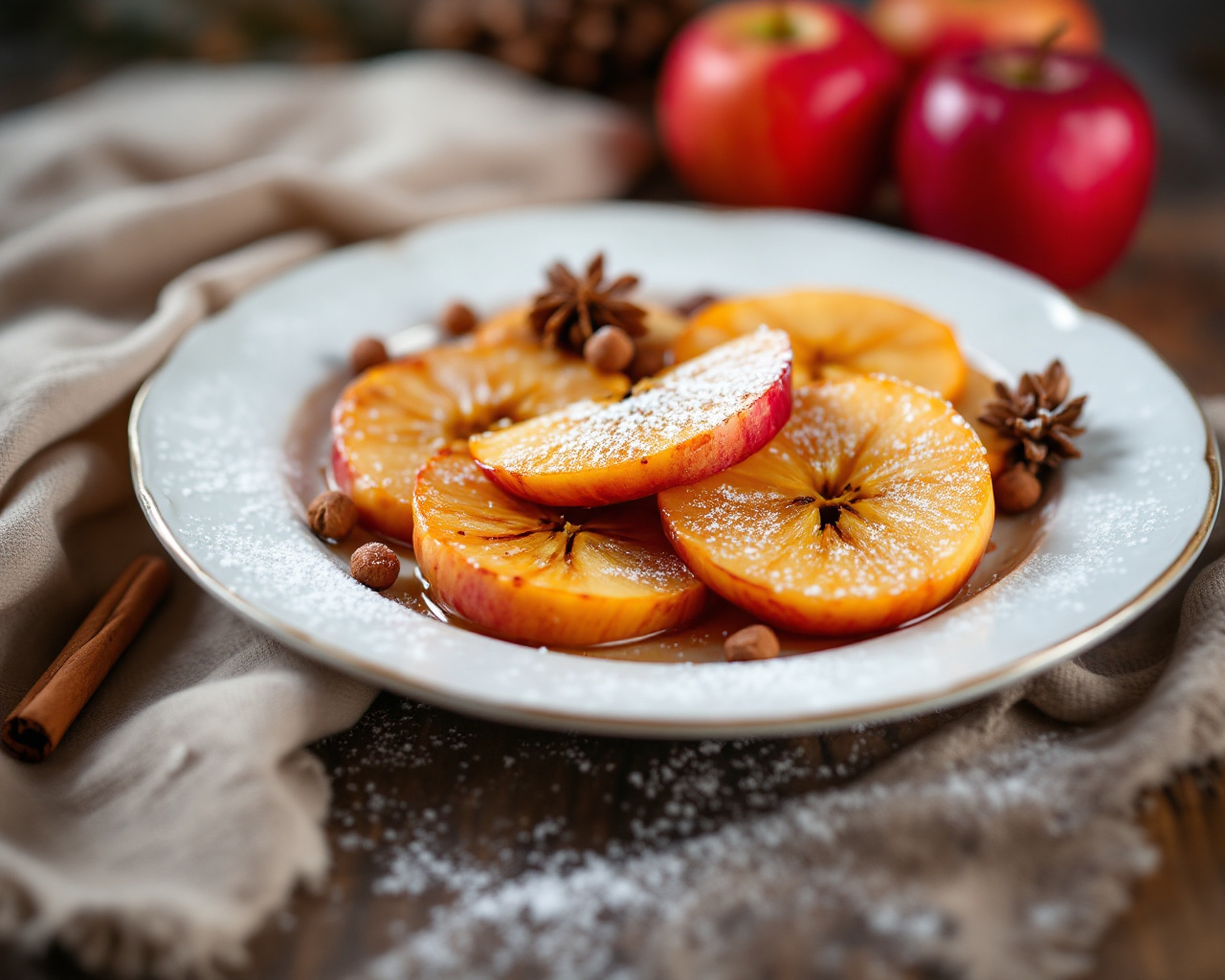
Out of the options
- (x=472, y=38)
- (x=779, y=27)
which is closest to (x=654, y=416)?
(x=779, y=27)

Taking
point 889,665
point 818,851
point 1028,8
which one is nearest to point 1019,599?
point 889,665

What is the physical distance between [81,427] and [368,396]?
1.35ft

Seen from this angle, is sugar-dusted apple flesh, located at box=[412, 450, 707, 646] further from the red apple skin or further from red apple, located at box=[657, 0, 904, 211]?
red apple, located at box=[657, 0, 904, 211]

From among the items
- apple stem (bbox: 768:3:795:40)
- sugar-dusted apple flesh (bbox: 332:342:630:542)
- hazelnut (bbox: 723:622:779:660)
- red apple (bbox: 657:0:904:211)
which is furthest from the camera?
apple stem (bbox: 768:3:795:40)

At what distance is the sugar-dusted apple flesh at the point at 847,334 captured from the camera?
1575mm

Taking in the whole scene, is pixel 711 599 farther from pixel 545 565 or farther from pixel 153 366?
pixel 153 366

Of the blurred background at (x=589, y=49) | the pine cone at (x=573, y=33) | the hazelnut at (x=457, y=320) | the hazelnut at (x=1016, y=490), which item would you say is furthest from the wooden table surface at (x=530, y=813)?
the pine cone at (x=573, y=33)

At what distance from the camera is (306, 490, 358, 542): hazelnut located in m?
1.39

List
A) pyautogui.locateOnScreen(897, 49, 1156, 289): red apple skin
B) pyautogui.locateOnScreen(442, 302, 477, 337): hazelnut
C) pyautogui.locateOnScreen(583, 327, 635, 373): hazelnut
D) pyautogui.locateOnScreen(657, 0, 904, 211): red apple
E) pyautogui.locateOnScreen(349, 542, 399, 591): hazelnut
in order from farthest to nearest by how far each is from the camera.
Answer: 1. pyautogui.locateOnScreen(657, 0, 904, 211): red apple
2. pyautogui.locateOnScreen(897, 49, 1156, 289): red apple skin
3. pyautogui.locateOnScreen(442, 302, 477, 337): hazelnut
4. pyautogui.locateOnScreen(583, 327, 635, 373): hazelnut
5. pyautogui.locateOnScreen(349, 542, 399, 591): hazelnut

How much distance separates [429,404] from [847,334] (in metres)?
0.59

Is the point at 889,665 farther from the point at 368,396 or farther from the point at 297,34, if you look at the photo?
the point at 297,34

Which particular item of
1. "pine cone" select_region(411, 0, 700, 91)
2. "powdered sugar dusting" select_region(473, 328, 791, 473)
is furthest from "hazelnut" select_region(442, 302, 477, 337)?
"pine cone" select_region(411, 0, 700, 91)

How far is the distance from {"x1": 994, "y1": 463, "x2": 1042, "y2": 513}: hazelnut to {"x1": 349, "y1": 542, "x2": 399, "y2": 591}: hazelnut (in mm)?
746

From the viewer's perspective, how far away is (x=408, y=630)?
45.4 inches
